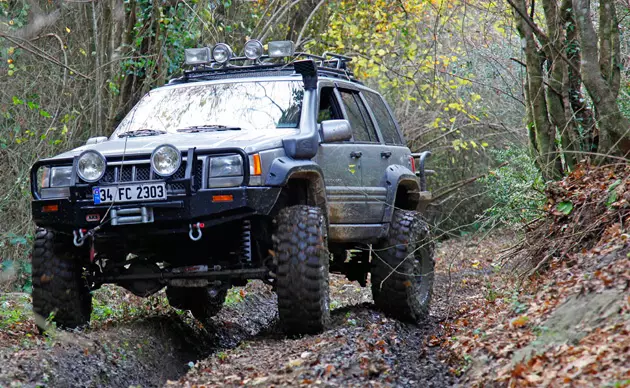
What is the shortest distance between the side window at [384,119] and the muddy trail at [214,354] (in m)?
1.65

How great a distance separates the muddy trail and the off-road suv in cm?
32

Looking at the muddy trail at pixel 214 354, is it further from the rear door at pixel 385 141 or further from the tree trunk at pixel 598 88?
the tree trunk at pixel 598 88

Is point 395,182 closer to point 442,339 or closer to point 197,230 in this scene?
point 442,339

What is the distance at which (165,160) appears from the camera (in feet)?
20.8

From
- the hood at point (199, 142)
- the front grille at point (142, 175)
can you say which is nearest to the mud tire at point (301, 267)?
the hood at point (199, 142)

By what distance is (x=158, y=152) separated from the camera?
250 inches

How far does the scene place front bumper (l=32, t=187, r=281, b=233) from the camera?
20.6 ft

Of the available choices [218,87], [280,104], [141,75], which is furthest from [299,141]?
[141,75]

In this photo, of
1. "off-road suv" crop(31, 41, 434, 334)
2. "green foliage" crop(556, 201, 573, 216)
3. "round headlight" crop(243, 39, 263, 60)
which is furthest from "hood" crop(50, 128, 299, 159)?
"green foliage" crop(556, 201, 573, 216)

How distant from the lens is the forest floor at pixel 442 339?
5.00 metres

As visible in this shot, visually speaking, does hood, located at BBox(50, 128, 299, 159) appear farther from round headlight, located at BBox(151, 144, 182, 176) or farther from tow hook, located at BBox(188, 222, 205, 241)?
tow hook, located at BBox(188, 222, 205, 241)

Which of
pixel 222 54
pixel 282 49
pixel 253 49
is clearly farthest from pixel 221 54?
pixel 282 49

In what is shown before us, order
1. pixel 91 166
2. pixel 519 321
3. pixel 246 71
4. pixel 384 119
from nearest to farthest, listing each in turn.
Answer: pixel 519 321 → pixel 91 166 → pixel 246 71 → pixel 384 119

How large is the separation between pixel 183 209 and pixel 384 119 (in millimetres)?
3302
